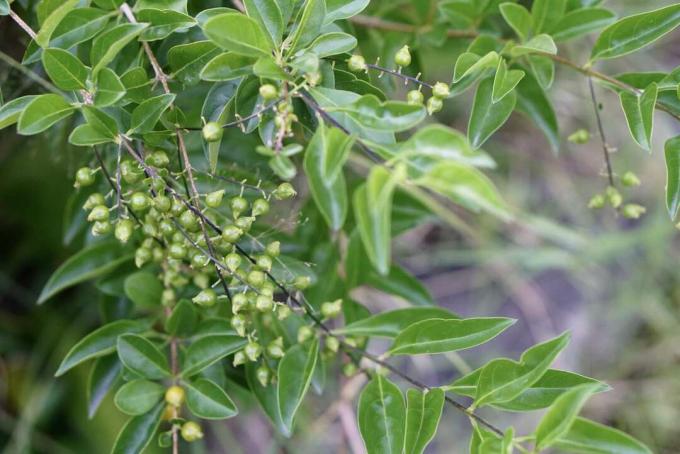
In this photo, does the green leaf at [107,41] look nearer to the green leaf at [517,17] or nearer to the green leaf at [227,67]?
the green leaf at [227,67]

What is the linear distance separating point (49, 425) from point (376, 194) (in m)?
1.83

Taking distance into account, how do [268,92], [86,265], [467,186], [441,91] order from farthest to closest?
[86,265], [441,91], [268,92], [467,186]

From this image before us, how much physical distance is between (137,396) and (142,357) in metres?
0.06

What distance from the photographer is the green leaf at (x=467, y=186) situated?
660 mm

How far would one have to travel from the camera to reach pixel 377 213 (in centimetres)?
70

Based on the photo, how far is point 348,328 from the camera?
119cm

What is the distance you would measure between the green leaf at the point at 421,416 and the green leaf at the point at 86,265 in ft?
1.97

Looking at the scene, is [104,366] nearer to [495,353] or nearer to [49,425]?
[49,425]

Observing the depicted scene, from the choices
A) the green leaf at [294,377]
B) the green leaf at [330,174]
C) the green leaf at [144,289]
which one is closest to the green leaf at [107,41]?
the green leaf at [330,174]

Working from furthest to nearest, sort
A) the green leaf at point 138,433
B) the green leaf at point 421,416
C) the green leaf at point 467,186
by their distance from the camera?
the green leaf at point 138,433
the green leaf at point 421,416
the green leaf at point 467,186

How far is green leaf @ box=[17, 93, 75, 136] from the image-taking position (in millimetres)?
928

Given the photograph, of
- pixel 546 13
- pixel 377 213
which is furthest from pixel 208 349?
pixel 546 13

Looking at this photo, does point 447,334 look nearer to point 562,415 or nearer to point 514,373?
point 514,373

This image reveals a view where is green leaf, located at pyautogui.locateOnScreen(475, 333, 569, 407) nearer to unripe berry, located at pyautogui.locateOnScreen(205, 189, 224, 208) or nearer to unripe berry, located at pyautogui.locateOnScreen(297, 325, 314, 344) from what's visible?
unripe berry, located at pyautogui.locateOnScreen(297, 325, 314, 344)
